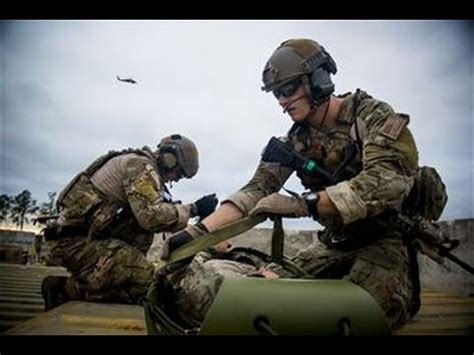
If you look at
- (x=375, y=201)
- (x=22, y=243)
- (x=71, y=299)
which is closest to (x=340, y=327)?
(x=375, y=201)

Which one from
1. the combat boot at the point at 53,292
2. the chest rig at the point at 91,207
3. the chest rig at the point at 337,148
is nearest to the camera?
the chest rig at the point at 337,148

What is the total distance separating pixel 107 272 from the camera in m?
2.88

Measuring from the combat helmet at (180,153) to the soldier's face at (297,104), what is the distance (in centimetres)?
121

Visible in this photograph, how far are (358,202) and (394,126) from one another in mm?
358

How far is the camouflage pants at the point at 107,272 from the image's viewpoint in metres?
2.89

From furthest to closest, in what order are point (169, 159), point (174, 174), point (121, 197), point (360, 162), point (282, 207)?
1. point (174, 174)
2. point (169, 159)
3. point (121, 197)
4. point (360, 162)
5. point (282, 207)

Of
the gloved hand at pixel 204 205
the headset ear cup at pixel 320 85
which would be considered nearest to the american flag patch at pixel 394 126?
the headset ear cup at pixel 320 85

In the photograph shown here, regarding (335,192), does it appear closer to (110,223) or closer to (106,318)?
(106,318)

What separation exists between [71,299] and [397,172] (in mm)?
2086

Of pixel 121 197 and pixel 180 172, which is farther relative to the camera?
pixel 180 172

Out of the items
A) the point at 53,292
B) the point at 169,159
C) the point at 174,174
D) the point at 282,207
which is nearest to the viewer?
the point at 282,207

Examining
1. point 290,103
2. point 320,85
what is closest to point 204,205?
point 290,103

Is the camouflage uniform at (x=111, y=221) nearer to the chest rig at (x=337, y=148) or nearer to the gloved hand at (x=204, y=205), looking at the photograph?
the gloved hand at (x=204, y=205)
